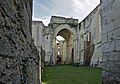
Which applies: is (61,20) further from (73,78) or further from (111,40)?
(111,40)

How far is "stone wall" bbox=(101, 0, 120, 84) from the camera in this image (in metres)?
3.18

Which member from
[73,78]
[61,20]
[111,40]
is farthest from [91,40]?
[111,40]

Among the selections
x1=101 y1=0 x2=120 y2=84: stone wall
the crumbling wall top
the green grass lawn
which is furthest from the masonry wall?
x1=101 y1=0 x2=120 y2=84: stone wall

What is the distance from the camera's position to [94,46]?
56.3ft

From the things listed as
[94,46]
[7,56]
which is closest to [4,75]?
[7,56]

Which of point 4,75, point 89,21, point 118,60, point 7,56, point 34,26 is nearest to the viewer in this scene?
point 4,75

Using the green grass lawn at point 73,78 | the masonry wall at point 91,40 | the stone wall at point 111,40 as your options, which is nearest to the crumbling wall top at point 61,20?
the masonry wall at point 91,40

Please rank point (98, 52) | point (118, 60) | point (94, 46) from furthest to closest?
point (94, 46) → point (98, 52) → point (118, 60)

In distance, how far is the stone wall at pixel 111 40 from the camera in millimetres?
3184

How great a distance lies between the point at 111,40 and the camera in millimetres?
3432

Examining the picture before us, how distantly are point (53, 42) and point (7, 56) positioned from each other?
20.2 m

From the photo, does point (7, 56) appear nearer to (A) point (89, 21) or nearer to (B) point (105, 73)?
(B) point (105, 73)

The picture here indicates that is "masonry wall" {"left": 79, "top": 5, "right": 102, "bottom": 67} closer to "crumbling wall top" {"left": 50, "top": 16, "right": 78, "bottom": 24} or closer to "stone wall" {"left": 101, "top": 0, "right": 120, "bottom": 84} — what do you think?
"crumbling wall top" {"left": 50, "top": 16, "right": 78, "bottom": 24}

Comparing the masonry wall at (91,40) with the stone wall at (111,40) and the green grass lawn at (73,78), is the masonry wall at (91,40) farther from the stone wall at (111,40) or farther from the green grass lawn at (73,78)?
the stone wall at (111,40)
